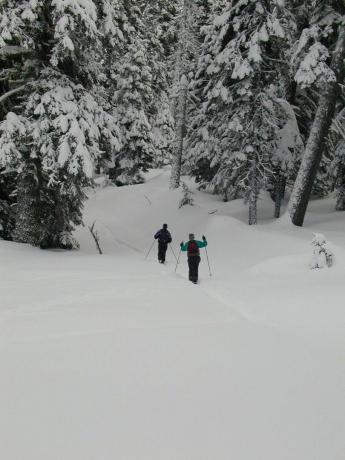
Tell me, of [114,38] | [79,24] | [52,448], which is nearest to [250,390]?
[52,448]

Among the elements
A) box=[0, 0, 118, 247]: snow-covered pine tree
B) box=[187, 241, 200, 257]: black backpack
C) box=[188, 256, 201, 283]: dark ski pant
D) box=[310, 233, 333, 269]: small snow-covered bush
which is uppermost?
box=[0, 0, 118, 247]: snow-covered pine tree

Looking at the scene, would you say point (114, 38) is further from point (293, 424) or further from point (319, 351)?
point (293, 424)

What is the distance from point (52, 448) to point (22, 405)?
73 cm

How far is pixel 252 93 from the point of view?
1703 cm

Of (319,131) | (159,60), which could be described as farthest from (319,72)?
(159,60)

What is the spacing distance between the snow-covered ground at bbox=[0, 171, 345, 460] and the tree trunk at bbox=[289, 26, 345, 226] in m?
6.49

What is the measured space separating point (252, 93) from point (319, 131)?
301cm

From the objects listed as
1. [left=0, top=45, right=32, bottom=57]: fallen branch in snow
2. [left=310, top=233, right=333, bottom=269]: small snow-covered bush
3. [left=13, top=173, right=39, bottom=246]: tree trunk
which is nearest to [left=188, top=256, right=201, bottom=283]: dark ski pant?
[left=310, top=233, right=333, bottom=269]: small snow-covered bush

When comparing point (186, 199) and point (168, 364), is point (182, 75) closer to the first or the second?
point (186, 199)

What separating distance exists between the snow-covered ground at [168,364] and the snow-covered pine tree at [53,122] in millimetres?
3071

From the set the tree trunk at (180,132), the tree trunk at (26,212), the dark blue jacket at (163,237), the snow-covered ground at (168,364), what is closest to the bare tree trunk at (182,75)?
the tree trunk at (180,132)

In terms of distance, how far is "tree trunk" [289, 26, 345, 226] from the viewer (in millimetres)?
15914

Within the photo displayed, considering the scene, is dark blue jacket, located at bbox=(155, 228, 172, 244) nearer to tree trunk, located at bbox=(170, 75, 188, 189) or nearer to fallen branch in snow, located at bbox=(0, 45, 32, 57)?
fallen branch in snow, located at bbox=(0, 45, 32, 57)

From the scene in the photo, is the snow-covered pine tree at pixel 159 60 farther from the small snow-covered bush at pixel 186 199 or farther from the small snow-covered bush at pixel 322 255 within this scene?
the small snow-covered bush at pixel 322 255
